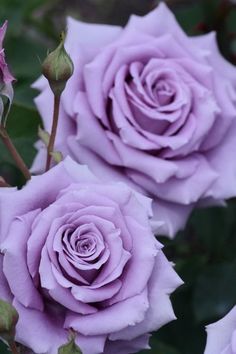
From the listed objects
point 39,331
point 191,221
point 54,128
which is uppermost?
point 54,128

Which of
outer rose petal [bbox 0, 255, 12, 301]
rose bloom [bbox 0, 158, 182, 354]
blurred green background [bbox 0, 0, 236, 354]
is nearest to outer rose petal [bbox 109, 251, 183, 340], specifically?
rose bloom [bbox 0, 158, 182, 354]

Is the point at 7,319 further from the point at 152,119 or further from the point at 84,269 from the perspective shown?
the point at 152,119

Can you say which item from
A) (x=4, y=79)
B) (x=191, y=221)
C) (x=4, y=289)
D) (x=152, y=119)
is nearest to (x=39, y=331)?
(x=4, y=289)

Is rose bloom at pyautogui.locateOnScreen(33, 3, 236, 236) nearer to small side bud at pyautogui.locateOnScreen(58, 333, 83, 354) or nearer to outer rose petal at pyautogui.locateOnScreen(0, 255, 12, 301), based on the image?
outer rose petal at pyautogui.locateOnScreen(0, 255, 12, 301)

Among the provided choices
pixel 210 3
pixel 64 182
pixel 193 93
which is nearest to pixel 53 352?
pixel 64 182

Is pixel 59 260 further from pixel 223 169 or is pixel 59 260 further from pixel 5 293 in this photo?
pixel 223 169

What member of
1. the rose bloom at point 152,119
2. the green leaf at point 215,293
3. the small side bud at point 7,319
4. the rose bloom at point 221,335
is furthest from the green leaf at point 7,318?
the green leaf at point 215,293

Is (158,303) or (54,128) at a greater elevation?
(54,128)
